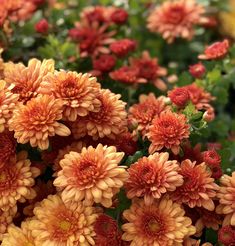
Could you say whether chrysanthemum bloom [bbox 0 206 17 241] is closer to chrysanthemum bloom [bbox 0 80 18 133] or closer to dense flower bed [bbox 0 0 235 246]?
dense flower bed [bbox 0 0 235 246]

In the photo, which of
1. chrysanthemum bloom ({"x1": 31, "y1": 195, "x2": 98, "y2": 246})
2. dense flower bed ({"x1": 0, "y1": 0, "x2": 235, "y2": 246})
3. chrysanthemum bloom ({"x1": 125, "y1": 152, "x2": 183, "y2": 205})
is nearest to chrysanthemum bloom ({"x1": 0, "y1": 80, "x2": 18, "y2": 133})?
dense flower bed ({"x1": 0, "y1": 0, "x2": 235, "y2": 246})

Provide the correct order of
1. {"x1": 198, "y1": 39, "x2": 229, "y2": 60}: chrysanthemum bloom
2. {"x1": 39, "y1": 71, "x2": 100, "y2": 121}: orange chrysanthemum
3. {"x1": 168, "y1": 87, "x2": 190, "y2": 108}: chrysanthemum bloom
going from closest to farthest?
{"x1": 39, "y1": 71, "x2": 100, "y2": 121}: orange chrysanthemum
{"x1": 168, "y1": 87, "x2": 190, "y2": 108}: chrysanthemum bloom
{"x1": 198, "y1": 39, "x2": 229, "y2": 60}: chrysanthemum bloom

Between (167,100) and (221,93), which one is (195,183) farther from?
(221,93)

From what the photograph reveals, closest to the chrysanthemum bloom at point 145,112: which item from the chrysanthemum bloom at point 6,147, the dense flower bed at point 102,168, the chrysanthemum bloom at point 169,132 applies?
the dense flower bed at point 102,168

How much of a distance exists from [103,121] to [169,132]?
0.18m

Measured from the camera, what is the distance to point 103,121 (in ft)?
5.15

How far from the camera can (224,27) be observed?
9.19ft

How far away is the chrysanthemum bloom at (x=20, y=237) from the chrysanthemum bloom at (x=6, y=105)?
0.88 feet

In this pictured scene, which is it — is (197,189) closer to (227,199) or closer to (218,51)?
(227,199)

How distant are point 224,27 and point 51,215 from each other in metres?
1.60

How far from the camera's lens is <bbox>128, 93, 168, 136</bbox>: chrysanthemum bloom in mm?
1685

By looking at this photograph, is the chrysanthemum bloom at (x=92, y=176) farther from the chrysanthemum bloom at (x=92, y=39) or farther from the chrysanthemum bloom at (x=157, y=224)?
the chrysanthemum bloom at (x=92, y=39)

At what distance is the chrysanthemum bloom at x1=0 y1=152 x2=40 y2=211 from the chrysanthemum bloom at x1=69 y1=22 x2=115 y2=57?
2.48 ft

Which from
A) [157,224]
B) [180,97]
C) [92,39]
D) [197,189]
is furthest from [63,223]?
[92,39]
